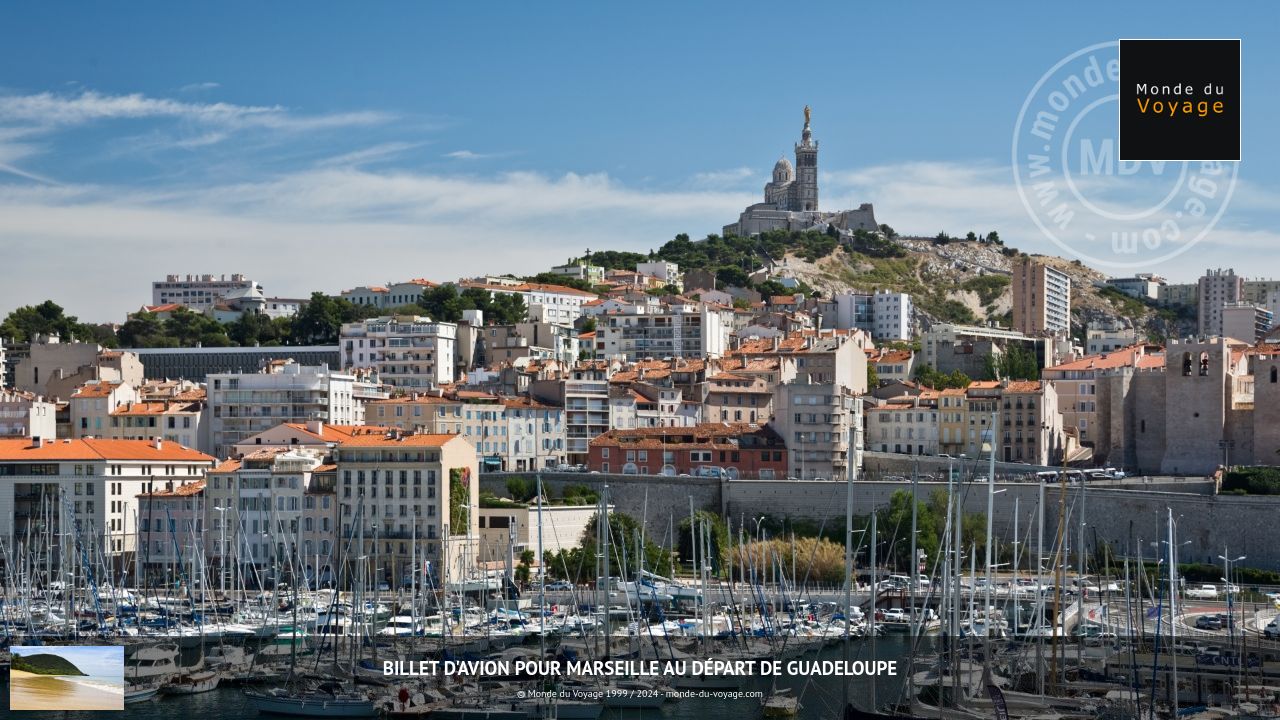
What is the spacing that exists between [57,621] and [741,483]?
70.5 ft

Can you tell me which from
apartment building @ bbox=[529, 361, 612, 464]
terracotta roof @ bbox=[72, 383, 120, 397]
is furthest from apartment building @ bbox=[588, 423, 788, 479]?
terracotta roof @ bbox=[72, 383, 120, 397]

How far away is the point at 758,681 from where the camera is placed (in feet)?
126

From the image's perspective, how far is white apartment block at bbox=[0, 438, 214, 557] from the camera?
5347cm

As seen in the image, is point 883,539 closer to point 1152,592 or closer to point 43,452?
point 1152,592

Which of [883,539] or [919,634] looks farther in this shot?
[883,539]

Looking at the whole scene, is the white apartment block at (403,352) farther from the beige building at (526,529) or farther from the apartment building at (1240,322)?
the apartment building at (1240,322)

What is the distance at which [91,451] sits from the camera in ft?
183

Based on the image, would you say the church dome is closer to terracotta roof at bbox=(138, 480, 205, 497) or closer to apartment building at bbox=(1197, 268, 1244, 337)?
apartment building at bbox=(1197, 268, 1244, 337)

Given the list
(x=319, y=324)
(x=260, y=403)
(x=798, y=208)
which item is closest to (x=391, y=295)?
(x=319, y=324)

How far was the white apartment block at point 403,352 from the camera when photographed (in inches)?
3142

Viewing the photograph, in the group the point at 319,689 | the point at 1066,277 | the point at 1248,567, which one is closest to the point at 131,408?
the point at 319,689

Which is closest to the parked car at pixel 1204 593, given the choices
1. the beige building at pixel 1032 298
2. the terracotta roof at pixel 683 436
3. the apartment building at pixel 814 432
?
the apartment building at pixel 814 432

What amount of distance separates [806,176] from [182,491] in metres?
93.9

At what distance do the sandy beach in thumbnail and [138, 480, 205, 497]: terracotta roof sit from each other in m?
18.4
